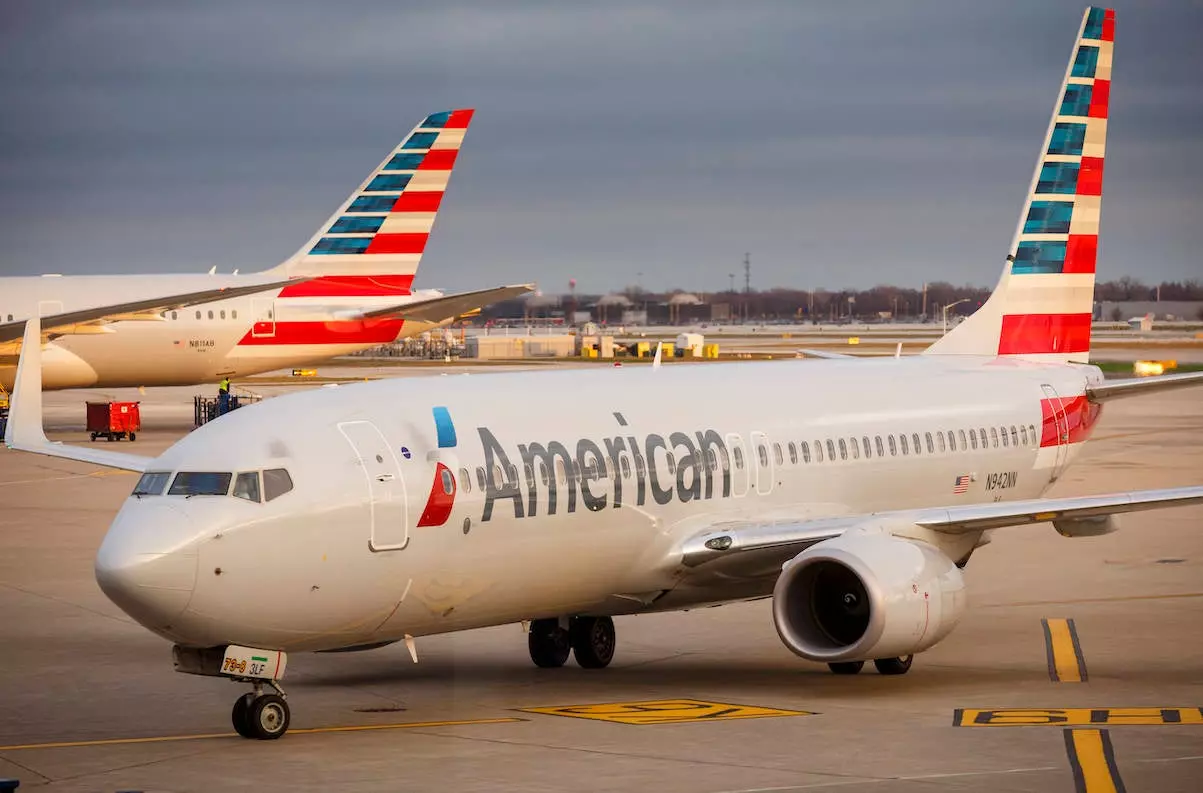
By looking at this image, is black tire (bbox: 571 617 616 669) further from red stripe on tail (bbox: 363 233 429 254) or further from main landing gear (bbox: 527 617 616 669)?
red stripe on tail (bbox: 363 233 429 254)

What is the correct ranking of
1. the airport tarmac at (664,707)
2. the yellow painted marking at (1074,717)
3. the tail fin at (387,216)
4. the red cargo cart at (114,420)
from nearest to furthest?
the airport tarmac at (664,707) → the yellow painted marking at (1074,717) → the red cargo cart at (114,420) → the tail fin at (387,216)

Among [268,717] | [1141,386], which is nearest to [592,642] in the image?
[268,717]

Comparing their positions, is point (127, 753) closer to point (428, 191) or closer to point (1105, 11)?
point (1105, 11)

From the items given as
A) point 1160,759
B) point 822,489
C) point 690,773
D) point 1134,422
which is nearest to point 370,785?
point 690,773

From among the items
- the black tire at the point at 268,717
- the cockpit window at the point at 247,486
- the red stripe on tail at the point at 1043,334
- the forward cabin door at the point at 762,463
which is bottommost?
the black tire at the point at 268,717

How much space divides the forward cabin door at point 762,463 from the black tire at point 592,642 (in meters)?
2.56

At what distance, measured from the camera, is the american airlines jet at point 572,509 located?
1612 cm

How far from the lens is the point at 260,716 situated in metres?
16.5

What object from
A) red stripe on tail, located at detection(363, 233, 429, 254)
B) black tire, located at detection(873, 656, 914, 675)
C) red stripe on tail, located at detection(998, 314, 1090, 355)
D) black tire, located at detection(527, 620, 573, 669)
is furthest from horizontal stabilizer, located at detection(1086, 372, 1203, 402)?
red stripe on tail, located at detection(363, 233, 429, 254)

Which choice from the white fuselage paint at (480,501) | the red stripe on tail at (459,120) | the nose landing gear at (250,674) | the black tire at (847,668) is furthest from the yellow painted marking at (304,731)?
the red stripe on tail at (459,120)

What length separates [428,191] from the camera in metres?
61.1

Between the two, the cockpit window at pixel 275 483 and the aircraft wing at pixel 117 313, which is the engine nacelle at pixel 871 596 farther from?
the aircraft wing at pixel 117 313

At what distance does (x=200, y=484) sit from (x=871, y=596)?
7.14m

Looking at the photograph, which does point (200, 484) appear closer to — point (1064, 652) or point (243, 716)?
point (243, 716)
